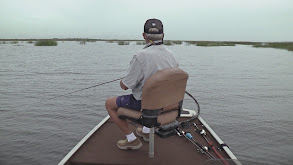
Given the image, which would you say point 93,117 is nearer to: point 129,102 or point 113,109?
point 113,109

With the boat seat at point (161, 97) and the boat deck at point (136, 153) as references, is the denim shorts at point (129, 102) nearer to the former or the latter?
the boat seat at point (161, 97)

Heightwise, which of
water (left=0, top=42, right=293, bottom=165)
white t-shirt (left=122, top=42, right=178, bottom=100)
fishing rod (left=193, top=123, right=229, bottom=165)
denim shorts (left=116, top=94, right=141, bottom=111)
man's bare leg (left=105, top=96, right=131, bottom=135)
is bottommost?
water (left=0, top=42, right=293, bottom=165)

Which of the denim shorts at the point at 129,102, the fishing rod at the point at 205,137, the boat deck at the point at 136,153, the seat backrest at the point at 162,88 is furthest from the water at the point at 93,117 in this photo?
the seat backrest at the point at 162,88

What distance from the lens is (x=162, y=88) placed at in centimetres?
335

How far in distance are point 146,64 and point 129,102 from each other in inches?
28.1

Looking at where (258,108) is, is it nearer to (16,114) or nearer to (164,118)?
(164,118)

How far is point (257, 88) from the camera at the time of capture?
587 inches

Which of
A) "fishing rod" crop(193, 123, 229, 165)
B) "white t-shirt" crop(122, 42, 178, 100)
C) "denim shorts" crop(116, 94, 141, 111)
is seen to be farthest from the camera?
"fishing rod" crop(193, 123, 229, 165)

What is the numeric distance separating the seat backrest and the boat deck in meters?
1.13

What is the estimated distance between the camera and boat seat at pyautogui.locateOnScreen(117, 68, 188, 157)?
130 inches

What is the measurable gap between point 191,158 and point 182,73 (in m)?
1.61

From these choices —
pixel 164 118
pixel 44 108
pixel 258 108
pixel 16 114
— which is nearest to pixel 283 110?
pixel 258 108

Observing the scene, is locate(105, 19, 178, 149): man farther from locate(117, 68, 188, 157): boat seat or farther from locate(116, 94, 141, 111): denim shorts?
locate(117, 68, 188, 157): boat seat

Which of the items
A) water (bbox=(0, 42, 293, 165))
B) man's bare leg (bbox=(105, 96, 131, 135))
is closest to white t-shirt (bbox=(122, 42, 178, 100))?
man's bare leg (bbox=(105, 96, 131, 135))
